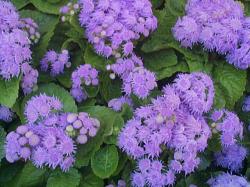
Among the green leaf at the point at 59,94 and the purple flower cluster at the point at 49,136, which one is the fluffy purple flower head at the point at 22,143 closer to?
the purple flower cluster at the point at 49,136

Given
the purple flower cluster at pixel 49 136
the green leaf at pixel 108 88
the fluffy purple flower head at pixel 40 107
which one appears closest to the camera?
the purple flower cluster at pixel 49 136

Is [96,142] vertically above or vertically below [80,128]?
below

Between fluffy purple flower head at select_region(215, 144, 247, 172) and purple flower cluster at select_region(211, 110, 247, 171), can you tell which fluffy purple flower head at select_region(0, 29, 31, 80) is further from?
fluffy purple flower head at select_region(215, 144, 247, 172)

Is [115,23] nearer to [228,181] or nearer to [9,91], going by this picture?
[9,91]

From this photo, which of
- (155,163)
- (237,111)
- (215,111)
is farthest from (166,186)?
(237,111)

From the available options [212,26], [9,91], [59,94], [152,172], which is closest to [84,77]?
[59,94]

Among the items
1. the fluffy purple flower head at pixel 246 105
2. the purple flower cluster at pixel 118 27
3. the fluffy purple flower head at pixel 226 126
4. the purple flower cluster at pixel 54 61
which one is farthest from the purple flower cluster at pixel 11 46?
the fluffy purple flower head at pixel 246 105
